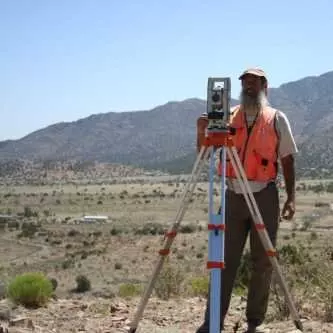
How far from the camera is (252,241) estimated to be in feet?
17.3

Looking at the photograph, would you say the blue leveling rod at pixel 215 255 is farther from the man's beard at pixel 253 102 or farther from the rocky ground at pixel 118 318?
the rocky ground at pixel 118 318

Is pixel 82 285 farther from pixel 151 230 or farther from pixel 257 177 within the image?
pixel 257 177

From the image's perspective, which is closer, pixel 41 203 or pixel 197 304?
pixel 197 304

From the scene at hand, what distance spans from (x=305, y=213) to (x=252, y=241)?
1880 inches

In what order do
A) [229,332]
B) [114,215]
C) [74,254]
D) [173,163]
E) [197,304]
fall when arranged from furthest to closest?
1. [173,163]
2. [114,215]
3. [74,254]
4. [197,304]
5. [229,332]

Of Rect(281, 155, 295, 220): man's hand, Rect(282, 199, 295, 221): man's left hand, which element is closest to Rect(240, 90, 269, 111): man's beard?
Rect(281, 155, 295, 220): man's hand

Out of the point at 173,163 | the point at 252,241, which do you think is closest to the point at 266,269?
the point at 252,241

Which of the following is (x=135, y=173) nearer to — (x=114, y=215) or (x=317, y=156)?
(x=317, y=156)

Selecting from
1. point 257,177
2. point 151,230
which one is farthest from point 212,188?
point 151,230

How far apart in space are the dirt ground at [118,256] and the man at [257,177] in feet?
2.06

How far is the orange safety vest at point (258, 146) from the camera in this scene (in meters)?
5.18

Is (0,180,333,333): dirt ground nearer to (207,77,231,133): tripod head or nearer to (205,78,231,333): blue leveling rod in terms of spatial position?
(205,78,231,333): blue leveling rod

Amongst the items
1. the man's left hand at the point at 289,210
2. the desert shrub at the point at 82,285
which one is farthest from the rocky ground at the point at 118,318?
the desert shrub at the point at 82,285

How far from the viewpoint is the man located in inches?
205
